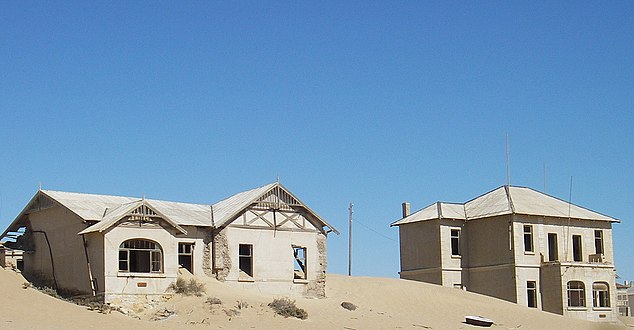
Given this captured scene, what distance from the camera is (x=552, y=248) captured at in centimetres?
5472

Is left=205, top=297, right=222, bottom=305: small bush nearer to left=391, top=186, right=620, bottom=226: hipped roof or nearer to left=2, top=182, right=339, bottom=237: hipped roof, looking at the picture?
left=2, top=182, right=339, bottom=237: hipped roof

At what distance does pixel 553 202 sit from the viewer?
187 feet

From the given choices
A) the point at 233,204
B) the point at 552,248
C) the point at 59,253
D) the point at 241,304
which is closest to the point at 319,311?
the point at 241,304

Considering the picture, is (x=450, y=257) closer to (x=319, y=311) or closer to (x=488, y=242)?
(x=488, y=242)

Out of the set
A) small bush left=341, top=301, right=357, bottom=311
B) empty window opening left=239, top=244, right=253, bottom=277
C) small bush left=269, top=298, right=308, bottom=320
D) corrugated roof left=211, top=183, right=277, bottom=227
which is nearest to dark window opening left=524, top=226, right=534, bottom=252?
small bush left=341, top=301, right=357, bottom=311

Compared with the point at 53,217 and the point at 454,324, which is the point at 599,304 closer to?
the point at 454,324

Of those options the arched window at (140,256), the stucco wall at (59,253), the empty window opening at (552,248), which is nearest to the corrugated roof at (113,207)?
the stucco wall at (59,253)

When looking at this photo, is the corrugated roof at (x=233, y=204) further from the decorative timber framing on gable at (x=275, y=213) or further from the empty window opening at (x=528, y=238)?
the empty window opening at (x=528, y=238)

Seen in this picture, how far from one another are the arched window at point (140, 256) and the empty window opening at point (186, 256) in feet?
10.1

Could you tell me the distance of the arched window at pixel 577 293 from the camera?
53.2 metres

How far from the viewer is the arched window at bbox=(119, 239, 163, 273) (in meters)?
38.7

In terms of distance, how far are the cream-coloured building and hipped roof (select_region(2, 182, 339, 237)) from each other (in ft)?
33.5

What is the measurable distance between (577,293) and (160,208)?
24675 mm

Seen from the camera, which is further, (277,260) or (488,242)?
(488,242)
